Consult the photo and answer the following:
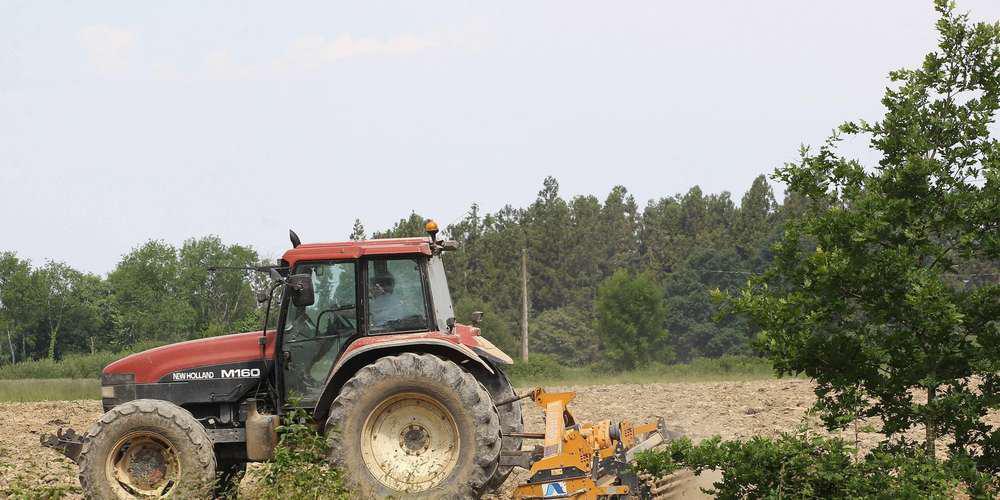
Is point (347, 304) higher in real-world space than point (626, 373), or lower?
higher

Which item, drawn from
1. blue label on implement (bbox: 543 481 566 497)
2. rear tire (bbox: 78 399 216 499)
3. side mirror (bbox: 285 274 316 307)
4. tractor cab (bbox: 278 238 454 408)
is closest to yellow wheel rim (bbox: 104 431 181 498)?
rear tire (bbox: 78 399 216 499)

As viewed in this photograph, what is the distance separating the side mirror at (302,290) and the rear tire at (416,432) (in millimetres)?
864

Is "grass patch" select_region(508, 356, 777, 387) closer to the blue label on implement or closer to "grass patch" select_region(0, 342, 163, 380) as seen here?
"grass patch" select_region(0, 342, 163, 380)

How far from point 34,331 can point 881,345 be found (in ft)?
236

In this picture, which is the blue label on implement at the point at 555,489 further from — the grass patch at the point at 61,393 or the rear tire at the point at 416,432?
the grass patch at the point at 61,393

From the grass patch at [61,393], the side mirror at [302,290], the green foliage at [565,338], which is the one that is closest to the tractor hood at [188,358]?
the side mirror at [302,290]

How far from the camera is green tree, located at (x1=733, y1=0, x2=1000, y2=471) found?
8445mm

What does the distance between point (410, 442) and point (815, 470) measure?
3.47 m

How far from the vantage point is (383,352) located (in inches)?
381

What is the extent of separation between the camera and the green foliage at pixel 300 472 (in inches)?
328

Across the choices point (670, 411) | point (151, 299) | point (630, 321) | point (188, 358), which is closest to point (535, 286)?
point (630, 321)

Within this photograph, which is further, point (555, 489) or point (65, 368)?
point (65, 368)

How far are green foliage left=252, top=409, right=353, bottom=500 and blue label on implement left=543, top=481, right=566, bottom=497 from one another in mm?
1679

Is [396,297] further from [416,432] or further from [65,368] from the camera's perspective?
[65,368]
